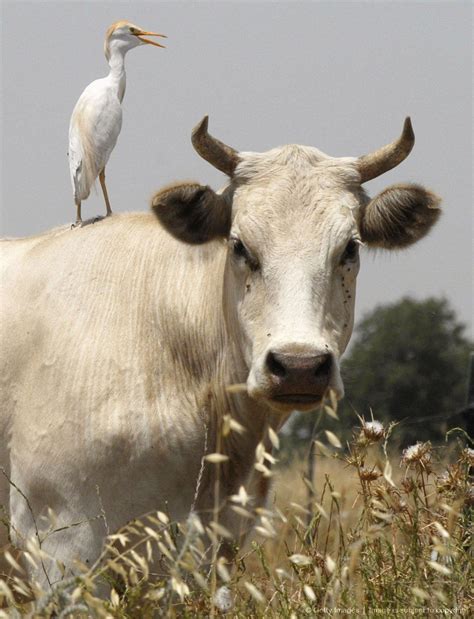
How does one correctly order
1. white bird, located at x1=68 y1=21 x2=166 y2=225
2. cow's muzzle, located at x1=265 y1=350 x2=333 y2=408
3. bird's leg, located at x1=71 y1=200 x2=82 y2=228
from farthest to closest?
white bird, located at x1=68 y1=21 x2=166 y2=225 → bird's leg, located at x1=71 y1=200 x2=82 y2=228 → cow's muzzle, located at x1=265 y1=350 x2=333 y2=408

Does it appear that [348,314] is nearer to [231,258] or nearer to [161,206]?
[231,258]

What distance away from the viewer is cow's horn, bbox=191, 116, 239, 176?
17.7 ft

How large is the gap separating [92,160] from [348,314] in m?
2.41

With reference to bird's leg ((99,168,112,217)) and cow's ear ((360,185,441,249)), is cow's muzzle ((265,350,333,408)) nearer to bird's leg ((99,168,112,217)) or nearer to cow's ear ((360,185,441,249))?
cow's ear ((360,185,441,249))

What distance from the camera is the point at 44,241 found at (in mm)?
6145

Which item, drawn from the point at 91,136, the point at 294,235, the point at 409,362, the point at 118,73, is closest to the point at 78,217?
the point at 91,136

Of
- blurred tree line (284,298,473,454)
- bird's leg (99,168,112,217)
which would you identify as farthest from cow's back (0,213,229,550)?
blurred tree line (284,298,473,454)

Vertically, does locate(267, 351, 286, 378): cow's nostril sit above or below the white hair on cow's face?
below

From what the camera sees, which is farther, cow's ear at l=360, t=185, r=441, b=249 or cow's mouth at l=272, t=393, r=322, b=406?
cow's ear at l=360, t=185, r=441, b=249

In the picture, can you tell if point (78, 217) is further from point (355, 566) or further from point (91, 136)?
point (355, 566)

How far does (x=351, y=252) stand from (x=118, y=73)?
11.0 ft

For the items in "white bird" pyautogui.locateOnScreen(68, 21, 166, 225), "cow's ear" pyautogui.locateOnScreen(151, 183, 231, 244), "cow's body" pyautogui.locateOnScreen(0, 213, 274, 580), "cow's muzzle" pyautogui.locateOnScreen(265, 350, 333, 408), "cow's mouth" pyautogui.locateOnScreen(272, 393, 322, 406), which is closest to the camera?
"cow's muzzle" pyautogui.locateOnScreen(265, 350, 333, 408)

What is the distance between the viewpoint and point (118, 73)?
25.7 feet

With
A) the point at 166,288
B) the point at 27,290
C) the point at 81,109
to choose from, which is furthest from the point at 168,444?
the point at 81,109
